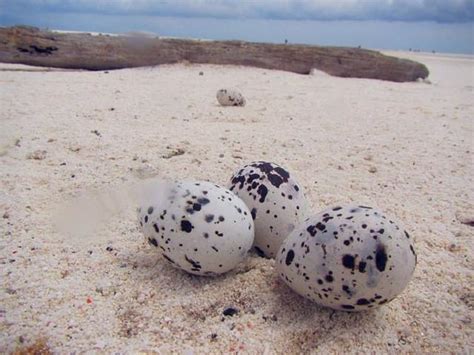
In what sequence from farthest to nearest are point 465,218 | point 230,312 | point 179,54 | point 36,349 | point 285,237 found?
point 179,54 < point 465,218 < point 285,237 < point 230,312 < point 36,349

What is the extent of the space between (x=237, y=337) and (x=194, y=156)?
2.27 meters

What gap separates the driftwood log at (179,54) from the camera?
29.1ft

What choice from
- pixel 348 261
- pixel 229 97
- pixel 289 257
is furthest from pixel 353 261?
pixel 229 97

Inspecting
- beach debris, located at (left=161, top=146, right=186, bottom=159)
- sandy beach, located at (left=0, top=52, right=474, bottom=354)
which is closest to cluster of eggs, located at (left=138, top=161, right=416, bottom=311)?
sandy beach, located at (left=0, top=52, right=474, bottom=354)

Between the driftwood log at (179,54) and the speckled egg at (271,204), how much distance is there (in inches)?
270

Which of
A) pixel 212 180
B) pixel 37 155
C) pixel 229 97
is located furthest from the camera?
pixel 229 97

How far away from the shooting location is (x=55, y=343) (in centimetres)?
182

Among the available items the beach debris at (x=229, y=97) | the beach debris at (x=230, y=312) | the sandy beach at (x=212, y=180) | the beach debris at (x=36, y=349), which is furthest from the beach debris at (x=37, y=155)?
the beach debris at (x=229, y=97)

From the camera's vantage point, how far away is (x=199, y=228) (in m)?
2.16

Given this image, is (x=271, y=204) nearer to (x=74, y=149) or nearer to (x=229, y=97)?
(x=74, y=149)

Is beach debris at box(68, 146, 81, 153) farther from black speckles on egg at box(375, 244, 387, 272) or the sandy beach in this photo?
black speckles on egg at box(375, 244, 387, 272)

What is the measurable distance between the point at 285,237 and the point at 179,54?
316 inches

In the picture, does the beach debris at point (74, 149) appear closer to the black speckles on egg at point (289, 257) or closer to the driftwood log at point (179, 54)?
the black speckles on egg at point (289, 257)

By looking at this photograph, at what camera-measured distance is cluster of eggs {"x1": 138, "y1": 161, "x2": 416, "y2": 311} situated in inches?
75.9
